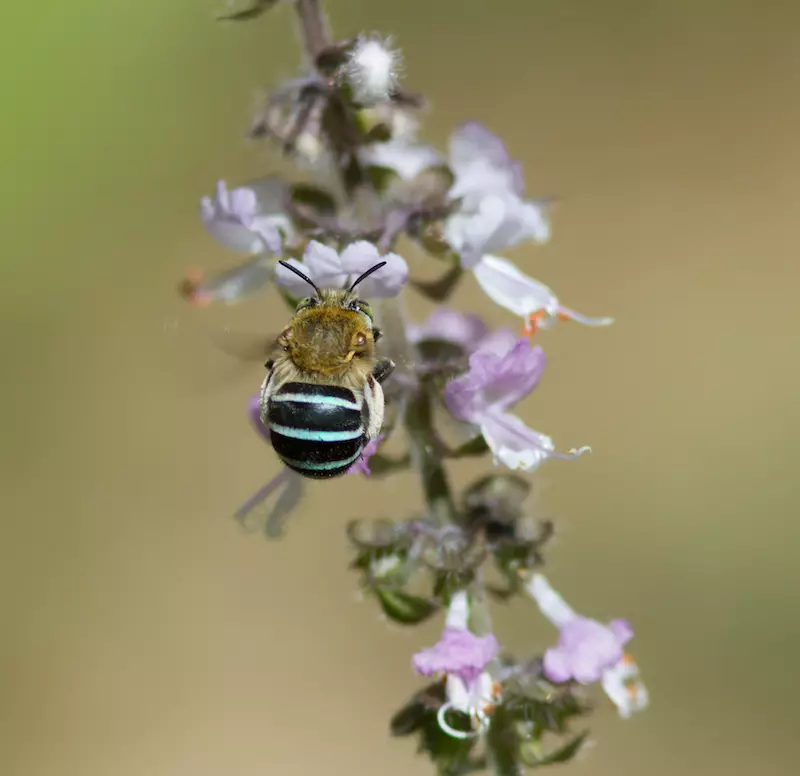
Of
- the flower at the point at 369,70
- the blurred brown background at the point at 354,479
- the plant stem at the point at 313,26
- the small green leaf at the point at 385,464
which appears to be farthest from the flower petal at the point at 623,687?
the blurred brown background at the point at 354,479

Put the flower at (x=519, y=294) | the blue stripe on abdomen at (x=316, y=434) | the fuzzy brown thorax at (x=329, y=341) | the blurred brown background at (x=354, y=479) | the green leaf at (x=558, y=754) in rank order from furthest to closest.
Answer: the blurred brown background at (x=354, y=479) → the flower at (x=519, y=294) → the green leaf at (x=558, y=754) → the fuzzy brown thorax at (x=329, y=341) → the blue stripe on abdomen at (x=316, y=434)

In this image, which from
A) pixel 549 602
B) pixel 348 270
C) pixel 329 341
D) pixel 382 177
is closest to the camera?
pixel 329 341

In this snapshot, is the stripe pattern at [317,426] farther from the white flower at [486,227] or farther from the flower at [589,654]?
the flower at [589,654]

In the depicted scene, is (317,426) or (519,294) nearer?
(317,426)

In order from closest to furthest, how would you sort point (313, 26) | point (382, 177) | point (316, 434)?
point (316, 434) → point (313, 26) → point (382, 177)

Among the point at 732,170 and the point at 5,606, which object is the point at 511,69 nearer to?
the point at 732,170

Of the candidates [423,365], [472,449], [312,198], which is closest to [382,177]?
[312,198]

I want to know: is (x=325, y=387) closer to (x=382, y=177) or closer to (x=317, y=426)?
(x=317, y=426)
